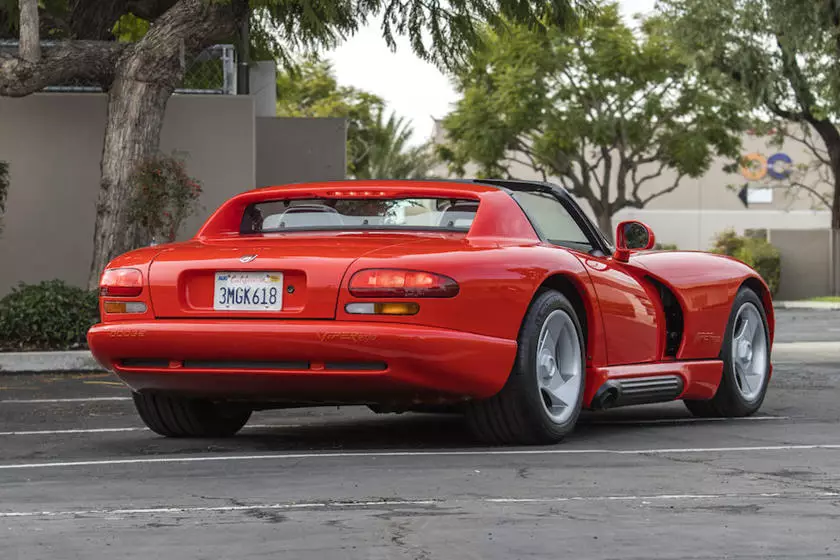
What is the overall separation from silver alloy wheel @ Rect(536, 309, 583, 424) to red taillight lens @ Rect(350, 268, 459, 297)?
77cm

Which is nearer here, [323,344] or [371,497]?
[371,497]

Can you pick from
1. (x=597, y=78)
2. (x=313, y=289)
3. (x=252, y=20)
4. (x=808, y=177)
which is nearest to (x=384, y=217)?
(x=313, y=289)

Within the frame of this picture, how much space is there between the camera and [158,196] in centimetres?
1662

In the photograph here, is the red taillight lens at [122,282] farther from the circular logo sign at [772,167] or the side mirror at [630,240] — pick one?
the circular logo sign at [772,167]

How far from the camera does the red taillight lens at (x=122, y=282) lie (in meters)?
7.28

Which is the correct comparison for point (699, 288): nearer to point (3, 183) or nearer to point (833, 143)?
point (3, 183)

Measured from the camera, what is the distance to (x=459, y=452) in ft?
23.3

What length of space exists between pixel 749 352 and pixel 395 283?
11.1ft

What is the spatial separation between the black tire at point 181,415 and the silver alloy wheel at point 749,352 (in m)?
2.99

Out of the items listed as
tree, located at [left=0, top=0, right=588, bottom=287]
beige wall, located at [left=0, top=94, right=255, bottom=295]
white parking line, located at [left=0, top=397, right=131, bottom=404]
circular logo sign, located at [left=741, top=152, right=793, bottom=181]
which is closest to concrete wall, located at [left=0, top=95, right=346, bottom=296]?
beige wall, located at [left=0, top=94, right=255, bottom=295]

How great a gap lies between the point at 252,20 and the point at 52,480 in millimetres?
15503

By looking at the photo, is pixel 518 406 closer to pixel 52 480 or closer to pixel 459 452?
pixel 459 452

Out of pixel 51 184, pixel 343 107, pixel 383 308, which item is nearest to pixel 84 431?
pixel 383 308

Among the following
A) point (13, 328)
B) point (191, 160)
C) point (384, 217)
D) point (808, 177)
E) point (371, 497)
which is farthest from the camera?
point (808, 177)
